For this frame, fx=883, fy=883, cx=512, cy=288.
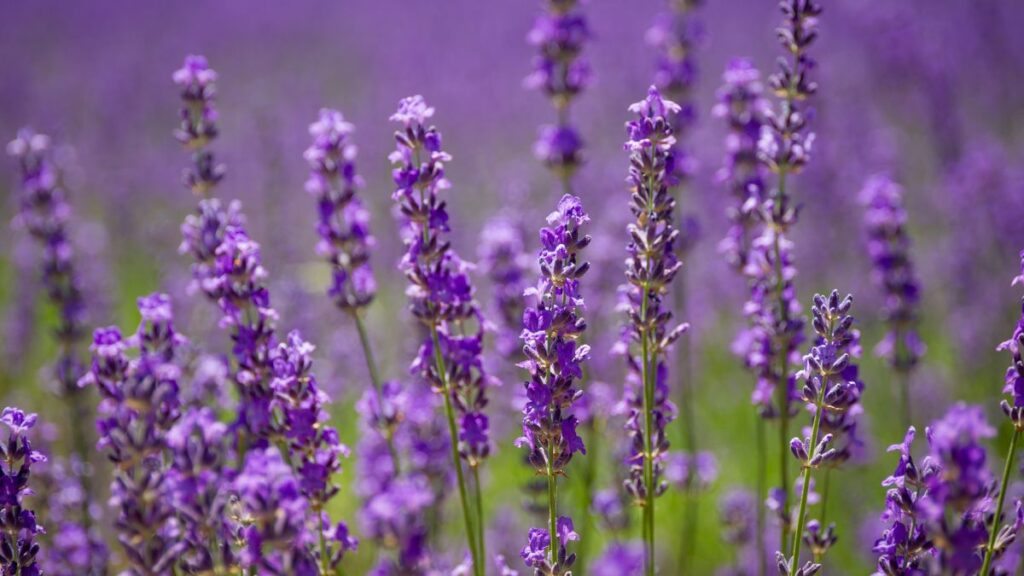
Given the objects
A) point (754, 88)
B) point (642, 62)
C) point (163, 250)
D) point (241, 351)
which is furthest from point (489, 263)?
point (642, 62)

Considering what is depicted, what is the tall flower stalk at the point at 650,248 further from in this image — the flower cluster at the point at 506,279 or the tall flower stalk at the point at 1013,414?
the flower cluster at the point at 506,279

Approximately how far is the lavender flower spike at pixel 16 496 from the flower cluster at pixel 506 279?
1869mm

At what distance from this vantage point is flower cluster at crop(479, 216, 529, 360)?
3639mm

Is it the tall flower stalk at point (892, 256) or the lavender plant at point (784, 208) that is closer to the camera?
the lavender plant at point (784, 208)

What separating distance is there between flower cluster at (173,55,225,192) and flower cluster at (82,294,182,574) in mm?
905

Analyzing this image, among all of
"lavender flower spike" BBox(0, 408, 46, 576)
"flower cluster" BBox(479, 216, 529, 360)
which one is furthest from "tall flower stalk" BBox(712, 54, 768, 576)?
"lavender flower spike" BBox(0, 408, 46, 576)

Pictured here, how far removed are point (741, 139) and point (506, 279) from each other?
3.61 ft

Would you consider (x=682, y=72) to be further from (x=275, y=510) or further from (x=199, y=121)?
(x=275, y=510)

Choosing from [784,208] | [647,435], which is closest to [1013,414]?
[647,435]

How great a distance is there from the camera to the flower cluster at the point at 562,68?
3.70 metres

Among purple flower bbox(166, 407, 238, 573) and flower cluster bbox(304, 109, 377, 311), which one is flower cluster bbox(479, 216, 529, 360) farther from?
purple flower bbox(166, 407, 238, 573)

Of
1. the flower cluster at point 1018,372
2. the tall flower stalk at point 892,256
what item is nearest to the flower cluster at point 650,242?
the flower cluster at point 1018,372

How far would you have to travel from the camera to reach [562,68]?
376cm

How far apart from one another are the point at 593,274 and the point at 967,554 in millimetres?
3759
